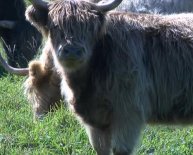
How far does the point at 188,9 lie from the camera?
10555 millimetres

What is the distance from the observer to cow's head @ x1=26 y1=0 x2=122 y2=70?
6746 millimetres

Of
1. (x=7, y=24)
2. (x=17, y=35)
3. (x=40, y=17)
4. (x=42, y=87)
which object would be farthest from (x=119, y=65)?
(x=7, y=24)

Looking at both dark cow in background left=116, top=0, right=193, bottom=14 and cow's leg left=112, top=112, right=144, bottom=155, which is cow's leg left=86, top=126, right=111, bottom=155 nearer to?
Answer: cow's leg left=112, top=112, right=144, bottom=155

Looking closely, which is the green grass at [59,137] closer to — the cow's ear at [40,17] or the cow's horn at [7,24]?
the cow's ear at [40,17]

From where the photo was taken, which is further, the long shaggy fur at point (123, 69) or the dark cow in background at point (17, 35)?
the dark cow in background at point (17, 35)

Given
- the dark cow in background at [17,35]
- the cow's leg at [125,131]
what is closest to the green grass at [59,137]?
the cow's leg at [125,131]

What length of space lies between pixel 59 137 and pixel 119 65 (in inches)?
52.1

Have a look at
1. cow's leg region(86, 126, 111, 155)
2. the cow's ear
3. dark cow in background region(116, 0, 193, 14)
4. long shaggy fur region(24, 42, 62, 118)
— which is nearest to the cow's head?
the cow's ear

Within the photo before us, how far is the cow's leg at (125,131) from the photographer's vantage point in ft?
22.8

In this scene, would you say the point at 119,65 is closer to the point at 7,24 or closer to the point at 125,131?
the point at 125,131

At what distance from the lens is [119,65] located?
6.98 m

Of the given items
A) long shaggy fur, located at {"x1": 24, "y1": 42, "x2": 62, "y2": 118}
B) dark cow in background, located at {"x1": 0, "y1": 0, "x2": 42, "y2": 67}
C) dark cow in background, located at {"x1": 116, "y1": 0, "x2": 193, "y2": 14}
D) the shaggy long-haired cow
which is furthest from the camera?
dark cow in background, located at {"x1": 0, "y1": 0, "x2": 42, "y2": 67}

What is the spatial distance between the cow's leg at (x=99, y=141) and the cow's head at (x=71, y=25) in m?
0.78

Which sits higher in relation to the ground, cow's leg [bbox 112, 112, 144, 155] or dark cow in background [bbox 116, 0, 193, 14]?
cow's leg [bbox 112, 112, 144, 155]
